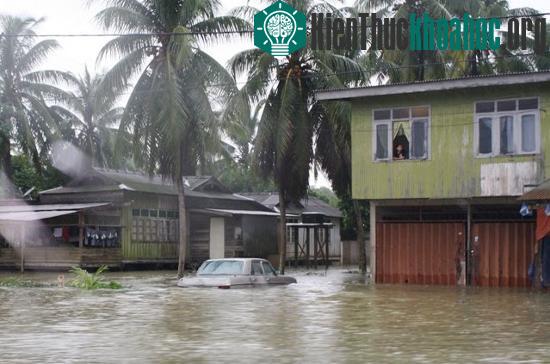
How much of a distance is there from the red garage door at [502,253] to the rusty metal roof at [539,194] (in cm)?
219

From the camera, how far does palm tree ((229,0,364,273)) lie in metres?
35.9

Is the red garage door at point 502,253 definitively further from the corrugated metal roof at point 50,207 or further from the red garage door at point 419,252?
the corrugated metal roof at point 50,207

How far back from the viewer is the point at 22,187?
56156 millimetres

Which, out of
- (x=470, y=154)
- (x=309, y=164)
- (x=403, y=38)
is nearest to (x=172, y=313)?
(x=470, y=154)

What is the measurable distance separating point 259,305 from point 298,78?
17.8 metres

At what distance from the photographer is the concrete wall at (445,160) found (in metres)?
26.7

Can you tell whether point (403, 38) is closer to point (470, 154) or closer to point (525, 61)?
point (525, 61)

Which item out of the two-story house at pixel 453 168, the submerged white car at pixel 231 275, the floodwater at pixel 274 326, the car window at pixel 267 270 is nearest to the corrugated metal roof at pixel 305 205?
the two-story house at pixel 453 168

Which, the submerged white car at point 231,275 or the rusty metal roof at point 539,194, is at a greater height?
the rusty metal roof at point 539,194

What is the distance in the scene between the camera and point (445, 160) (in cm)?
2797

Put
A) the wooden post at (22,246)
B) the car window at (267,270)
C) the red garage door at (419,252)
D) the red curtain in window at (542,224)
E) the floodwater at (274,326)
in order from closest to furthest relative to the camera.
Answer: the floodwater at (274,326) → the red curtain in window at (542,224) → the car window at (267,270) → the red garage door at (419,252) → the wooden post at (22,246)

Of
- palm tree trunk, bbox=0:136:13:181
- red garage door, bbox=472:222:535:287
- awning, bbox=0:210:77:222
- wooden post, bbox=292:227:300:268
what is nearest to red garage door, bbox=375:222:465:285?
red garage door, bbox=472:222:535:287

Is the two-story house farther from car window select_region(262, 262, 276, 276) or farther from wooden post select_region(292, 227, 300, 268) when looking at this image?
wooden post select_region(292, 227, 300, 268)

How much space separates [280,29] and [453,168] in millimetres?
12187
